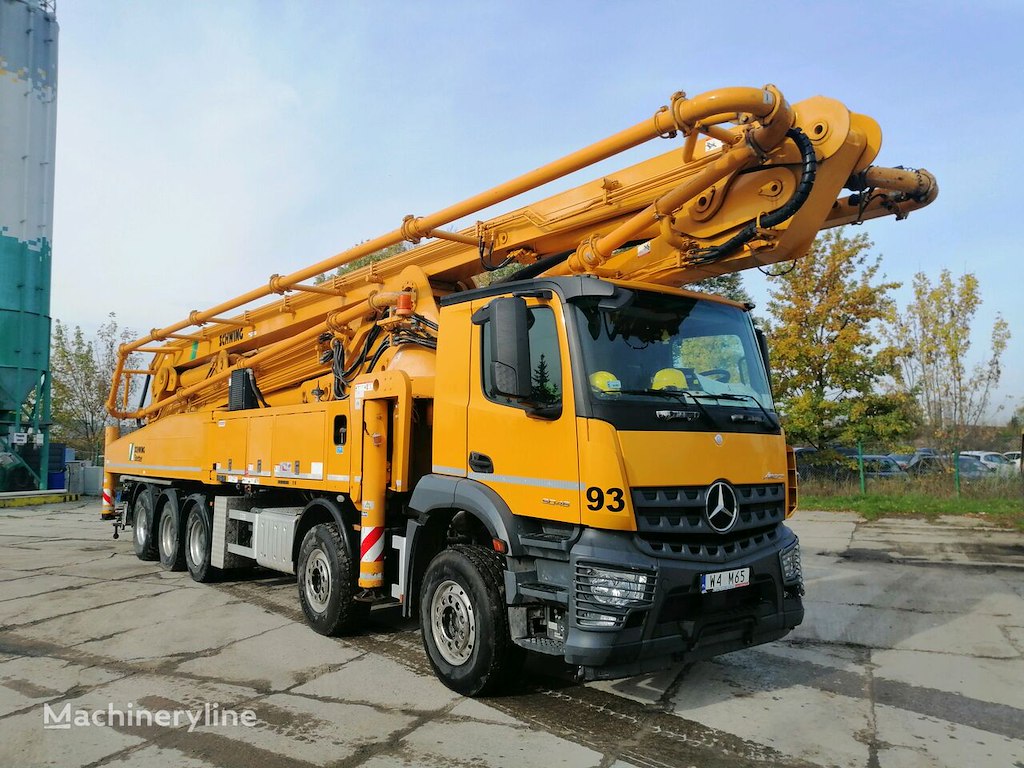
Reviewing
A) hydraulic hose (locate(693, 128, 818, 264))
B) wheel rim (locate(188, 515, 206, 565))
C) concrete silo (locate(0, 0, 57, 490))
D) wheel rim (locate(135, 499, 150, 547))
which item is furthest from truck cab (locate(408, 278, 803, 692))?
concrete silo (locate(0, 0, 57, 490))

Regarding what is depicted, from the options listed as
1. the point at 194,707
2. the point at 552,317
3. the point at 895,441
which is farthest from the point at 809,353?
the point at 194,707

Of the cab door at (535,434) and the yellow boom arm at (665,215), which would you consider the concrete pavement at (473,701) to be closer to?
the cab door at (535,434)

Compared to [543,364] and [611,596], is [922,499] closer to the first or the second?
[543,364]

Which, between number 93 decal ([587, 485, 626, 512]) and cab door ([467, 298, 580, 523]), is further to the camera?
cab door ([467, 298, 580, 523])

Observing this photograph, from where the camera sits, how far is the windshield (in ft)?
15.2

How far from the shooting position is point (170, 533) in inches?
423

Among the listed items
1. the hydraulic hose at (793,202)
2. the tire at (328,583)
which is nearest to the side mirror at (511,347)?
the hydraulic hose at (793,202)

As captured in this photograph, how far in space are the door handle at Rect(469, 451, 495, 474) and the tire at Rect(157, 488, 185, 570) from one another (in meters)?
6.86

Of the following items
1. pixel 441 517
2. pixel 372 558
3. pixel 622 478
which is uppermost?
pixel 622 478

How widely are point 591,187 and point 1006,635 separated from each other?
18.1 feet

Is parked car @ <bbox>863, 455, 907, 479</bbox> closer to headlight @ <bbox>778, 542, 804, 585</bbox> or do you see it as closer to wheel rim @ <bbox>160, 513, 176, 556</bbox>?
headlight @ <bbox>778, 542, 804, 585</bbox>

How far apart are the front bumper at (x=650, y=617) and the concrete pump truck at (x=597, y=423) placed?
0.01 metres

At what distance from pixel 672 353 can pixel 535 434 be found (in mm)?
1090

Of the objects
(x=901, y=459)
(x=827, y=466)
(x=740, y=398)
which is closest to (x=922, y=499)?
(x=901, y=459)
